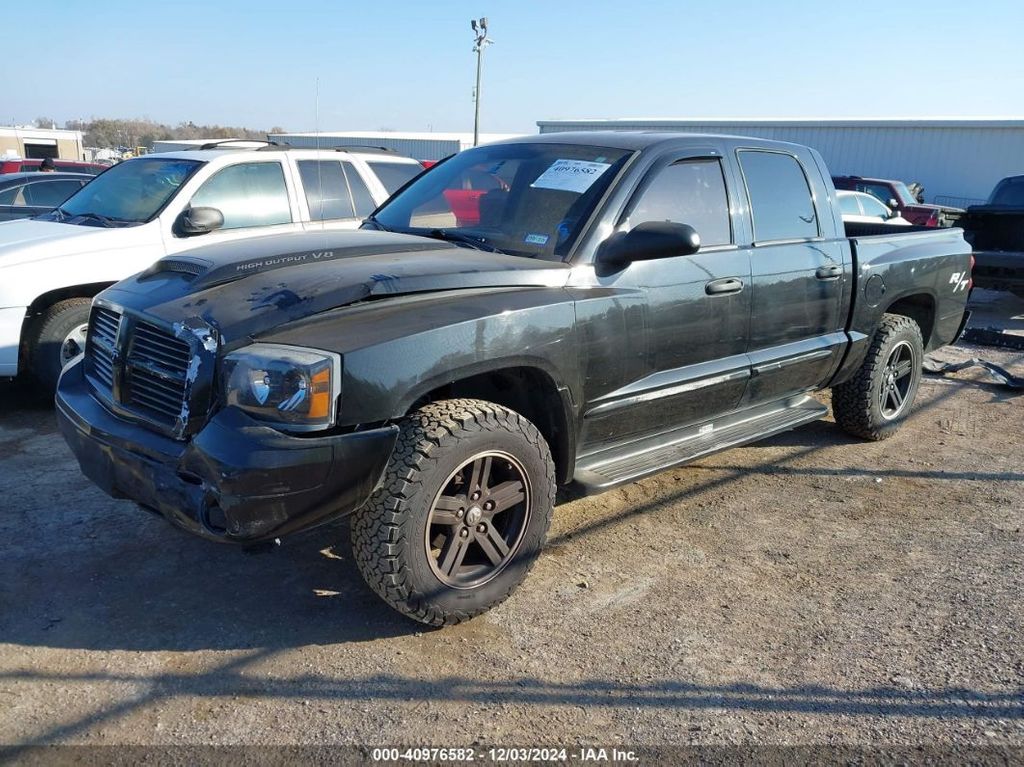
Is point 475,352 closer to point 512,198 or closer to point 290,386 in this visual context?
point 290,386

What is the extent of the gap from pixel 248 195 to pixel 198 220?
2.68 feet

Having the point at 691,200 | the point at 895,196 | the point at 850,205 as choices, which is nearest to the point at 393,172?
the point at 691,200

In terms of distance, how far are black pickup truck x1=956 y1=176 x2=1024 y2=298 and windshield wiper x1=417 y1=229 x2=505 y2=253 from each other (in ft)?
28.2

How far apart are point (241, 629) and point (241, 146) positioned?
5000mm

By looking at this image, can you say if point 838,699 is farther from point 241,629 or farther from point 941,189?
point 941,189

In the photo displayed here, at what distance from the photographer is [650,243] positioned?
3615mm

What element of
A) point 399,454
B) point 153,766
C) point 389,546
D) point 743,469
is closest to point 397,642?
point 389,546

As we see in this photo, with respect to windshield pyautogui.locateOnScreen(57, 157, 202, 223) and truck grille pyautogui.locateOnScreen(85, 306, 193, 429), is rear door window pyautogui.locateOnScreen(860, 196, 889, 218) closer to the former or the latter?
windshield pyautogui.locateOnScreen(57, 157, 202, 223)

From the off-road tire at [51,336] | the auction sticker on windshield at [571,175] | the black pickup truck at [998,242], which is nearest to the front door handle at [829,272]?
the auction sticker on windshield at [571,175]

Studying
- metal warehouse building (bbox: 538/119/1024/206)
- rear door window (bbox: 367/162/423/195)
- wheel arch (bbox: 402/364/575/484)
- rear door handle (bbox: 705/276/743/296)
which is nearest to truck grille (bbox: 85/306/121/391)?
wheel arch (bbox: 402/364/575/484)

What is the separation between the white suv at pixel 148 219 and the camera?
5.66m

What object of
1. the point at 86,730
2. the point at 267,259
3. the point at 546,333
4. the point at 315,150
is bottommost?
the point at 86,730

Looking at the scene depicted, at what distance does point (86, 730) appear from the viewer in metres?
2.67

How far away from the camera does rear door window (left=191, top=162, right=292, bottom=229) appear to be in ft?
21.4
